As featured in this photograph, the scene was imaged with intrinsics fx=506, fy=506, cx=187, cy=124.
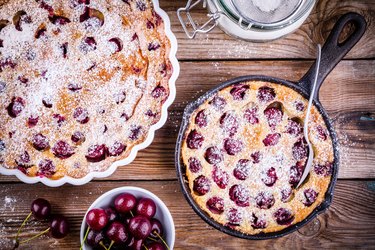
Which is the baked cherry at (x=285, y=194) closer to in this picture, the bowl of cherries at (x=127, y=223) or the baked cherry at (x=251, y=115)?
the baked cherry at (x=251, y=115)

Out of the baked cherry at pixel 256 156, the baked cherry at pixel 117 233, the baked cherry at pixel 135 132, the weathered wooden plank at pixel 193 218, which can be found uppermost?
the baked cherry at pixel 135 132

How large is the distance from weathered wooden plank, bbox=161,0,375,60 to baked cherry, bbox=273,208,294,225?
1.80ft

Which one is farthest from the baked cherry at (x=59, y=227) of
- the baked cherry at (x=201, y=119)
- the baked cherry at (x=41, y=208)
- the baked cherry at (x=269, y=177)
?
the baked cherry at (x=269, y=177)

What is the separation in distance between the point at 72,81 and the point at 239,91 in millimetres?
531

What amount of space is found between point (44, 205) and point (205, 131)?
62 cm

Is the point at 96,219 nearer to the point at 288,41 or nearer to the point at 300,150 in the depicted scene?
the point at 300,150

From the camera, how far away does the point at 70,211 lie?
71.7 inches

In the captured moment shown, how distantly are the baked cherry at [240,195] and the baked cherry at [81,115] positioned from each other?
52 cm

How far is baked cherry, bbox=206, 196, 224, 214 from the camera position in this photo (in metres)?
1.63

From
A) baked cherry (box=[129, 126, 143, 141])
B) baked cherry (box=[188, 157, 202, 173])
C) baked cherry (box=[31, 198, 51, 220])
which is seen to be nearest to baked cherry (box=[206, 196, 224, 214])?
baked cherry (box=[188, 157, 202, 173])

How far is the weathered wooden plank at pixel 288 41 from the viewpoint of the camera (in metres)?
1.79

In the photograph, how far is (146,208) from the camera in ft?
5.40

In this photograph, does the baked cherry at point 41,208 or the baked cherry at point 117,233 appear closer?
the baked cherry at point 117,233

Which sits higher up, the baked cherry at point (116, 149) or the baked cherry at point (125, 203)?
the baked cherry at point (116, 149)
